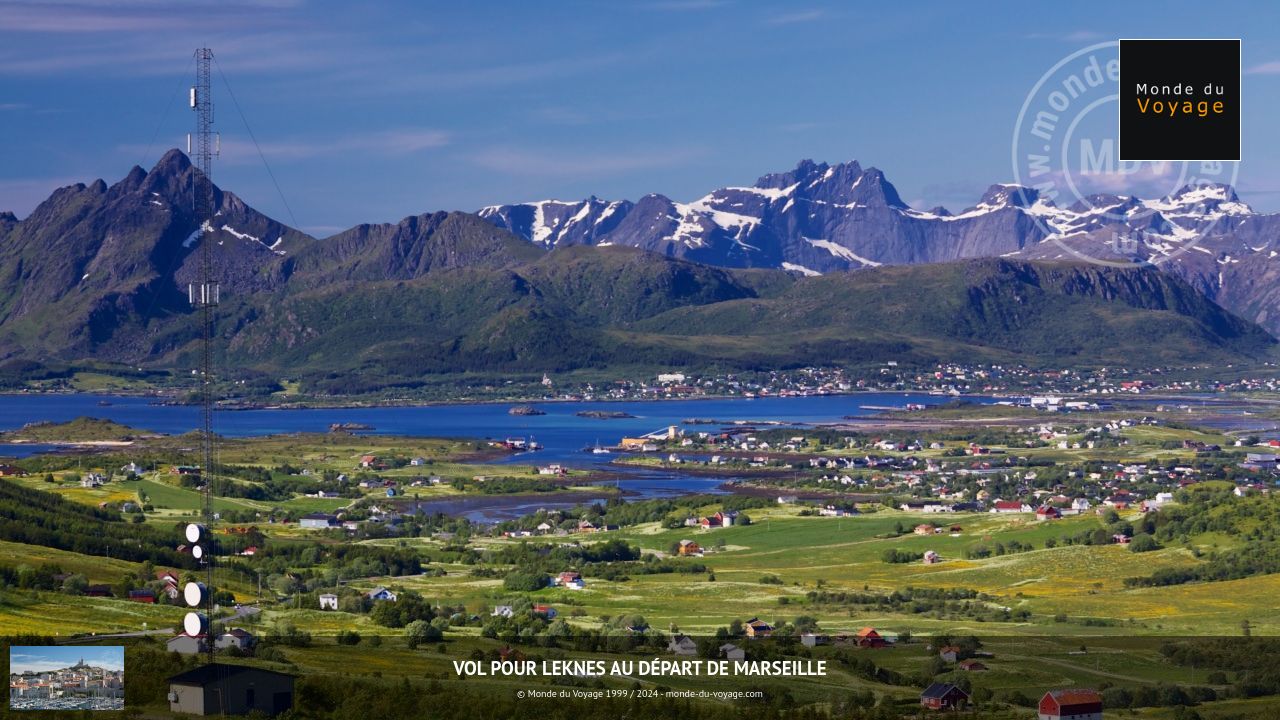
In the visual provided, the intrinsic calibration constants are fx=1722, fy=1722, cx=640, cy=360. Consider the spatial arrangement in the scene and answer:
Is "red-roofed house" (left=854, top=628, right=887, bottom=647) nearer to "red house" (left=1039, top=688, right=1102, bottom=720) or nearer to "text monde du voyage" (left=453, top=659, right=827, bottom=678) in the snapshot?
"text monde du voyage" (left=453, top=659, right=827, bottom=678)

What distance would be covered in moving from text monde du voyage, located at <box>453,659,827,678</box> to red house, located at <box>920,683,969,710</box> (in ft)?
14.0

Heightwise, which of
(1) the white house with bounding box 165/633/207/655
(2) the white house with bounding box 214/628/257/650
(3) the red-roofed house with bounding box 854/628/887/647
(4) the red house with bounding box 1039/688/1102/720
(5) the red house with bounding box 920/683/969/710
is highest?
(1) the white house with bounding box 165/633/207/655

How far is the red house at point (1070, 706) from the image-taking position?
143 feet

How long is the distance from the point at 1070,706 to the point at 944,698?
3.69 metres

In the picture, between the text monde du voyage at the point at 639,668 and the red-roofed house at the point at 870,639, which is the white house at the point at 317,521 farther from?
the text monde du voyage at the point at 639,668

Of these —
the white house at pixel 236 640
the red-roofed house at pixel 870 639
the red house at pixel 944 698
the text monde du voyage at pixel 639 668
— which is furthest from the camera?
the red-roofed house at pixel 870 639

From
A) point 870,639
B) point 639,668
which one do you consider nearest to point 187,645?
point 639,668

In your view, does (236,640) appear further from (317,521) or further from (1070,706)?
(317,521)

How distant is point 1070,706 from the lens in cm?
4388

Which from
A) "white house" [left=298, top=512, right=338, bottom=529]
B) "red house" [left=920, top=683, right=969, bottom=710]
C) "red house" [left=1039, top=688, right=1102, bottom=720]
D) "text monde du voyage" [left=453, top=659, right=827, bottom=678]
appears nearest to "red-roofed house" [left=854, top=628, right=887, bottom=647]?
"text monde du voyage" [left=453, top=659, right=827, bottom=678]

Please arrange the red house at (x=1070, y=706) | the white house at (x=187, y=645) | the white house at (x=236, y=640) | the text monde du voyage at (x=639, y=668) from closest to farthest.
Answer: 1. the red house at (x=1070, y=706)
2. the white house at (x=187, y=645)
3. the text monde du voyage at (x=639, y=668)
4. the white house at (x=236, y=640)

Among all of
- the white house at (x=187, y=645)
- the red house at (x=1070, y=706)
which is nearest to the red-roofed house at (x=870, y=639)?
the red house at (x=1070, y=706)

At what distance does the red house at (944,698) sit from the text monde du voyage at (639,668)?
4260mm

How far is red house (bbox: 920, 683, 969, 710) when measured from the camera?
45.9m
